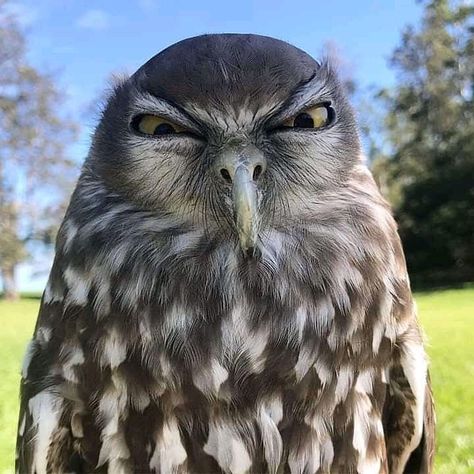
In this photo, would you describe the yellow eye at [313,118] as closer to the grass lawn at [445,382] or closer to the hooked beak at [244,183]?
the hooked beak at [244,183]

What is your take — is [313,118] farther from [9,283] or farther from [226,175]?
[9,283]

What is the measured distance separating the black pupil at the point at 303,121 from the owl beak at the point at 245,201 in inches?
10.6

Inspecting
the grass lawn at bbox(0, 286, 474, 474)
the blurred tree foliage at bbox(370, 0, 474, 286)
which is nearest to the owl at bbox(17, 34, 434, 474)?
the grass lawn at bbox(0, 286, 474, 474)

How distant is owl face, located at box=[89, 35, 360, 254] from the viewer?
1953mm

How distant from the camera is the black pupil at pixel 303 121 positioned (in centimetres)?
203

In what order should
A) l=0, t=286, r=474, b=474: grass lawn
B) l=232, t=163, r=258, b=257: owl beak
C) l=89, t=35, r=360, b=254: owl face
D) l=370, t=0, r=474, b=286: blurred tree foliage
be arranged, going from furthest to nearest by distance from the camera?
l=370, t=0, r=474, b=286: blurred tree foliage < l=0, t=286, r=474, b=474: grass lawn < l=89, t=35, r=360, b=254: owl face < l=232, t=163, r=258, b=257: owl beak

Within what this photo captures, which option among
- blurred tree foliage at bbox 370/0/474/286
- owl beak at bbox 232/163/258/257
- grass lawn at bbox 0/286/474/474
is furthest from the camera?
blurred tree foliage at bbox 370/0/474/286

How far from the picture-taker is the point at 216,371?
2.00 m

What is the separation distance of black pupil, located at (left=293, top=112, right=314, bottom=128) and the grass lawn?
1.18 meters

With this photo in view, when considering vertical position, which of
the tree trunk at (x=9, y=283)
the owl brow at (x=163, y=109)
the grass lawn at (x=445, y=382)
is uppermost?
the owl brow at (x=163, y=109)

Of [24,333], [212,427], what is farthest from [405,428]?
[24,333]

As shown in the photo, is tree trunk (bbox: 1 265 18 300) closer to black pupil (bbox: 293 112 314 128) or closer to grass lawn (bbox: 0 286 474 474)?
grass lawn (bbox: 0 286 474 474)

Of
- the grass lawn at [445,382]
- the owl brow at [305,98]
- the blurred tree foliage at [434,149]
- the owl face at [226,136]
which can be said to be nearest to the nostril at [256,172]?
the owl face at [226,136]

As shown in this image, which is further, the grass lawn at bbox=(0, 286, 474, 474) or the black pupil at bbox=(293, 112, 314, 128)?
the grass lawn at bbox=(0, 286, 474, 474)
